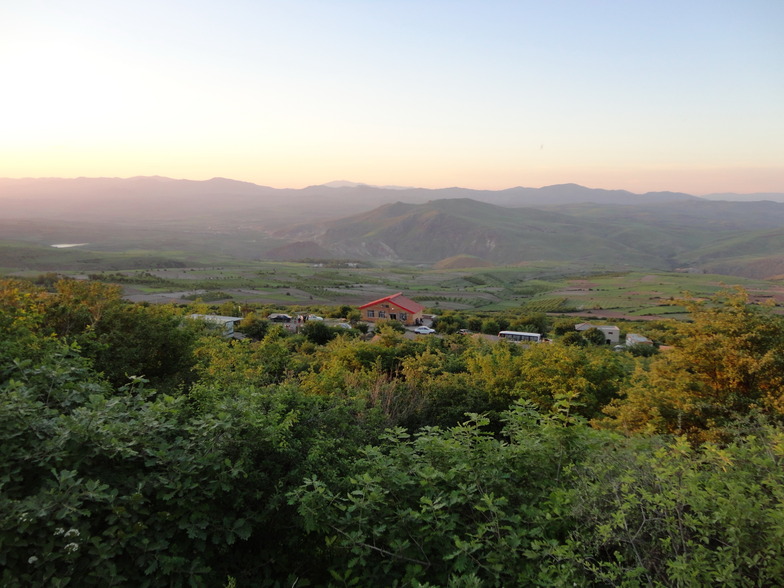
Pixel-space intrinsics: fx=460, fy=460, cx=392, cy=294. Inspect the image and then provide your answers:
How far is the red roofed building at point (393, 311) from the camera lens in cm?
5678

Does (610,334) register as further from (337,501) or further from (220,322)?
(337,501)

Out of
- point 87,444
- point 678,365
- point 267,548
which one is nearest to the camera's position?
point 87,444

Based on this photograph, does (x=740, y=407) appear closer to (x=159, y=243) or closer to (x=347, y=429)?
(x=347, y=429)

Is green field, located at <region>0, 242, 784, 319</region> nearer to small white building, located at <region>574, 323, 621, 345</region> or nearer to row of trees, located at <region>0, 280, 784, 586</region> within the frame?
small white building, located at <region>574, 323, 621, 345</region>

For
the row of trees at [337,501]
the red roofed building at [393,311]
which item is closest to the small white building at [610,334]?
the red roofed building at [393,311]

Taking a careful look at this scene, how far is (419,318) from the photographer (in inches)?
2291

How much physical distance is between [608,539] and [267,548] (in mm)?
2925

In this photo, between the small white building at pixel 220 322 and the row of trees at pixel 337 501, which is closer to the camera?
the row of trees at pixel 337 501

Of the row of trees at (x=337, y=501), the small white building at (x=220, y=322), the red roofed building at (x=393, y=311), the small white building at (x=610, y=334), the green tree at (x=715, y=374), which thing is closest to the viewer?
the row of trees at (x=337, y=501)

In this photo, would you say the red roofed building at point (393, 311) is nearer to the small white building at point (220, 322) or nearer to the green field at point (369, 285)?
the green field at point (369, 285)

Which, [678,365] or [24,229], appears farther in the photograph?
[24,229]

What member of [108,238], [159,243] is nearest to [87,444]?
[159,243]

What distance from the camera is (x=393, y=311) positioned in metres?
57.3

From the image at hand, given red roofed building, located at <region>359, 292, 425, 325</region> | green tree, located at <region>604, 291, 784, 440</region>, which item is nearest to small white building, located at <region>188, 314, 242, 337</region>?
green tree, located at <region>604, 291, 784, 440</region>
